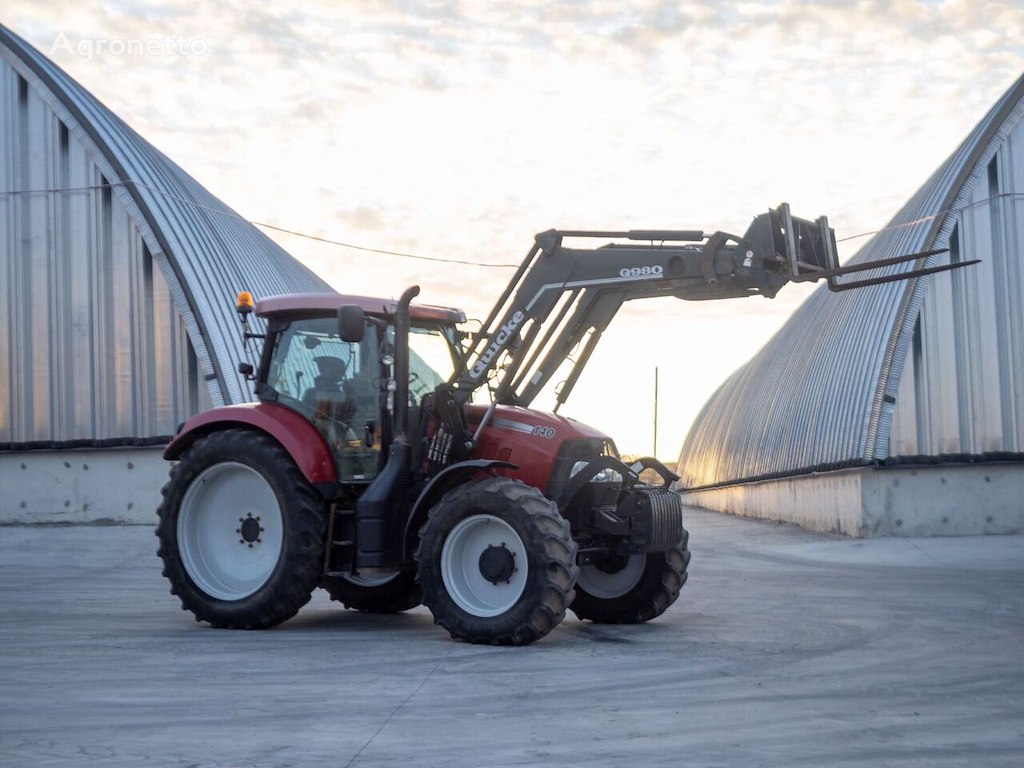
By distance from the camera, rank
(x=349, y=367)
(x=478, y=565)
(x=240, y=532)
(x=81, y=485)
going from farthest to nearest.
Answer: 1. (x=81, y=485)
2. (x=240, y=532)
3. (x=349, y=367)
4. (x=478, y=565)

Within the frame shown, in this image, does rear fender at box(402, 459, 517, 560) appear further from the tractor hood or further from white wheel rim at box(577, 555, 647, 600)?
white wheel rim at box(577, 555, 647, 600)

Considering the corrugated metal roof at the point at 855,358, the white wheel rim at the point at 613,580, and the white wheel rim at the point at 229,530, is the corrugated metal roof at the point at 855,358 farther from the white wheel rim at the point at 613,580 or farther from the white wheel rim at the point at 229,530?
the white wheel rim at the point at 229,530

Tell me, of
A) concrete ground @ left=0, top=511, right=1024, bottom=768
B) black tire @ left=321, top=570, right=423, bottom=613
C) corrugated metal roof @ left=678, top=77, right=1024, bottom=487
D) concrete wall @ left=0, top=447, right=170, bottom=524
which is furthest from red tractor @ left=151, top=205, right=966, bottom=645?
corrugated metal roof @ left=678, top=77, right=1024, bottom=487

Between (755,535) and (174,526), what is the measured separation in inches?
700

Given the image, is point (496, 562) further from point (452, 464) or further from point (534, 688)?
point (534, 688)

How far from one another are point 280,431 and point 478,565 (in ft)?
7.36

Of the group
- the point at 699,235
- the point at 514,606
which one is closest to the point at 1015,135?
the point at 699,235

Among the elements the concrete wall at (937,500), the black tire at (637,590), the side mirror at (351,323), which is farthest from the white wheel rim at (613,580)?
the concrete wall at (937,500)

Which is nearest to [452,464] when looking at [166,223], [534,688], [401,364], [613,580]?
[401,364]

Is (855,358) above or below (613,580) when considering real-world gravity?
above

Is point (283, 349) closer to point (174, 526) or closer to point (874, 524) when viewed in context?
point (174, 526)

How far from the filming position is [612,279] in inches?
422

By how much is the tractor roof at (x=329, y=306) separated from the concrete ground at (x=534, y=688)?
9.26ft

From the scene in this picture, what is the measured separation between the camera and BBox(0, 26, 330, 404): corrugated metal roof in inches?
966
